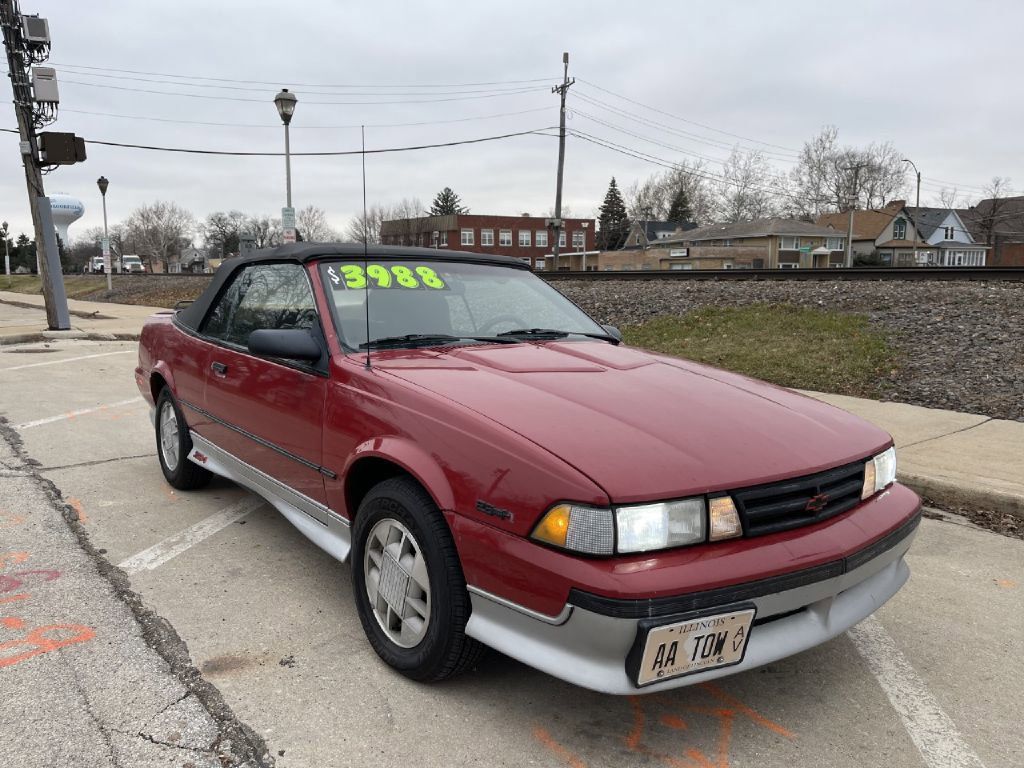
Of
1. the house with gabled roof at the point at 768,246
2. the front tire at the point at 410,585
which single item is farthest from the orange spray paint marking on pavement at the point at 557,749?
the house with gabled roof at the point at 768,246

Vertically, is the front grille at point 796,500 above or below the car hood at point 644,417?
below

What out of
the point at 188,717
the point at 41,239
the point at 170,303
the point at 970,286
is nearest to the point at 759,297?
the point at 970,286

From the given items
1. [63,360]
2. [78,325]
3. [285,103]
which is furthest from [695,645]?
[78,325]

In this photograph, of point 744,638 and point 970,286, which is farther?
point 970,286

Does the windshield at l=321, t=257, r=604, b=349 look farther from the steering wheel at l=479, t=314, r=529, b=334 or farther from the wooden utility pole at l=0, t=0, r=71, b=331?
the wooden utility pole at l=0, t=0, r=71, b=331

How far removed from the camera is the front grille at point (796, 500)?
2.17 meters

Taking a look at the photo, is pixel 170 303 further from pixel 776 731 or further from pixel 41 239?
pixel 776 731

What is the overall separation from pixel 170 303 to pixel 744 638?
1070 inches

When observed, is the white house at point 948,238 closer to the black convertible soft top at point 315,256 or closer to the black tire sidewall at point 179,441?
the black convertible soft top at point 315,256

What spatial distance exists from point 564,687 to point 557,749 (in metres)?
0.36

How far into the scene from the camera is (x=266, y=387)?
11.2 ft

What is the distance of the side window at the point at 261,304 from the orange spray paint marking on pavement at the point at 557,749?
1935 mm

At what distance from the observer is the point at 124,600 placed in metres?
3.21

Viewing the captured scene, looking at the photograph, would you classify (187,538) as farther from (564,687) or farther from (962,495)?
(962,495)
